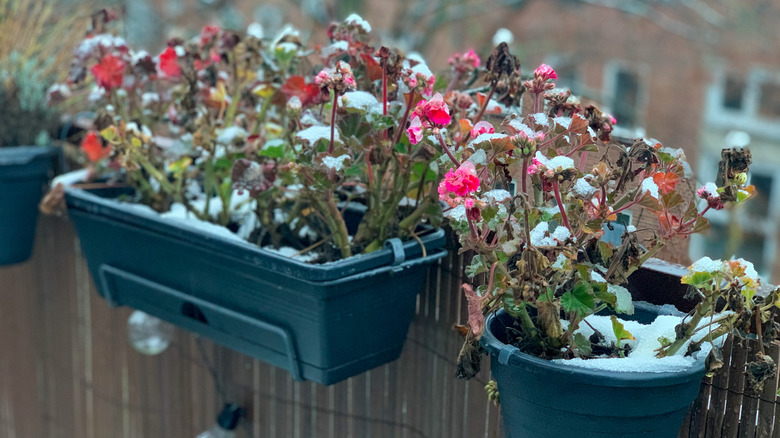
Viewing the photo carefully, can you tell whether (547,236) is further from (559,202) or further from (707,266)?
(707,266)

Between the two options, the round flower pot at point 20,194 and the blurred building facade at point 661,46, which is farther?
the blurred building facade at point 661,46

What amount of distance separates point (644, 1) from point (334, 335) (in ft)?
28.5

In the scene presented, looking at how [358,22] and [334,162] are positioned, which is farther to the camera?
[358,22]

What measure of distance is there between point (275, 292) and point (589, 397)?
0.47m

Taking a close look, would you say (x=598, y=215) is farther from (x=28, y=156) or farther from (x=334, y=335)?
(x=28, y=156)

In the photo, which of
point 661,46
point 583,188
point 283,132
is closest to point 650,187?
point 583,188

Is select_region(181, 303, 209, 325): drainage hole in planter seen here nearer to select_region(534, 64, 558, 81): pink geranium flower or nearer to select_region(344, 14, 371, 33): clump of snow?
select_region(344, 14, 371, 33): clump of snow

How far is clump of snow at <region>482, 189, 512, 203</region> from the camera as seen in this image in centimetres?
77

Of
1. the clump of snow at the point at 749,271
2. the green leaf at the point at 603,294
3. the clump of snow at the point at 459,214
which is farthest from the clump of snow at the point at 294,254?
the clump of snow at the point at 749,271

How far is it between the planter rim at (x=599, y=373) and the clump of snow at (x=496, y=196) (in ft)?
0.47

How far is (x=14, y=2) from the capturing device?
6.28 feet

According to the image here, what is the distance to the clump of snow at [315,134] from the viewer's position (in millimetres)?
956

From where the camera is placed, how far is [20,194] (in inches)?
66.4

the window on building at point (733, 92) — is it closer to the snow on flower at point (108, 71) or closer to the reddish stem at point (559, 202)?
the snow on flower at point (108, 71)
